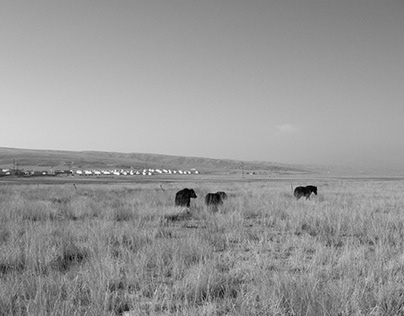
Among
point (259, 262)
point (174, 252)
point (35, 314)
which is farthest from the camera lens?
point (174, 252)

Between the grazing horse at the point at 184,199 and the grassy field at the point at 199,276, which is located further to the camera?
the grazing horse at the point at 184,199

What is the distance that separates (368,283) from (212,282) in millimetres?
1930

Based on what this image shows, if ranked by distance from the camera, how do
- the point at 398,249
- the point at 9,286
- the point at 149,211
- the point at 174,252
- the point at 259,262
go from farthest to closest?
the point at 149,211 → the point at 398,249 → the point at 174,252 → the point at 259,262 → the point at 9,286

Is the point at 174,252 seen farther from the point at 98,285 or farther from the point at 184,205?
the point at 184,205

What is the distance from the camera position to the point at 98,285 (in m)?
3.89

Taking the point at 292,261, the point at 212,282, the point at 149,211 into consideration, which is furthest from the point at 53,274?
the point at 149,211

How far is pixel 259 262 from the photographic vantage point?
5.07m

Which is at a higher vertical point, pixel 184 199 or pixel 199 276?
pixel 199 276

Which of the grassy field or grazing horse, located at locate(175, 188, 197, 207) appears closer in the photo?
the grassy field

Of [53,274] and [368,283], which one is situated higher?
[368,283]

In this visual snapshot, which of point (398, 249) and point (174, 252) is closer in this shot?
point (174, 252)

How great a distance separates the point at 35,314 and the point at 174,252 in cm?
265

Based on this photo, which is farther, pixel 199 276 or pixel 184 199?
pixel 184 199

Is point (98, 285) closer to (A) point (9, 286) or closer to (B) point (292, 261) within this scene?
(A) point (9, 286)
